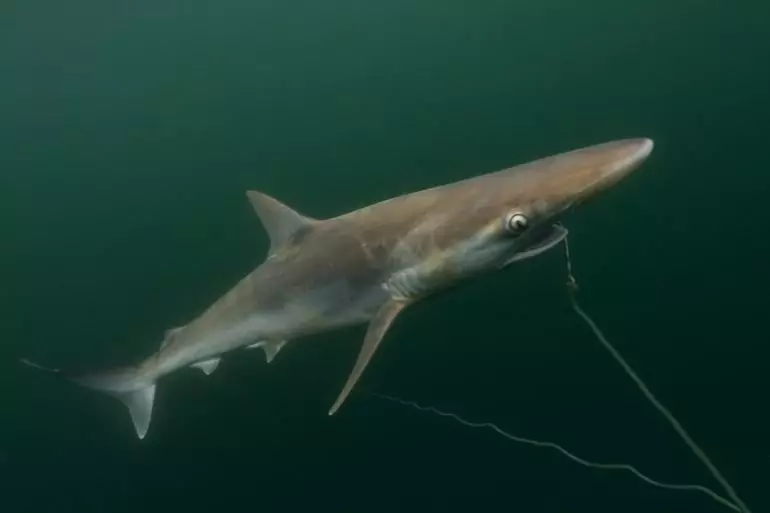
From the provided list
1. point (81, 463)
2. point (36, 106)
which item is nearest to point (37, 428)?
point (81, 463)

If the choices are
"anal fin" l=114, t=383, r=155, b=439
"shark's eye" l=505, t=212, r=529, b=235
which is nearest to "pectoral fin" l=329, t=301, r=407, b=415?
"shark's eye" l=505, t=212, r=529, b=235

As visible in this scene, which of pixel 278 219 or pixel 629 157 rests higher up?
pixel 629 157

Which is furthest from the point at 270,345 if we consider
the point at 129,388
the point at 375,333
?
the point at 129,388

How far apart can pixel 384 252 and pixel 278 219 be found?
79cm

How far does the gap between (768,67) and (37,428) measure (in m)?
18.9

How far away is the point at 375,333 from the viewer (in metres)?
3.24

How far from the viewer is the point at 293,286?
12.0 feet

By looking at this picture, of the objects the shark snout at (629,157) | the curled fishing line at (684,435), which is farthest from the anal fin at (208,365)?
the shark snout at (629,157)

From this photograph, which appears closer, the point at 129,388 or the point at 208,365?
the point at 208,365

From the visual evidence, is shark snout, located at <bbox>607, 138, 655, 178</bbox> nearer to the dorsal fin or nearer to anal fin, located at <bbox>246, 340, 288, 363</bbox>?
the dorsal fin

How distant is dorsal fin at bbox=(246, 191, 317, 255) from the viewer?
147 inches

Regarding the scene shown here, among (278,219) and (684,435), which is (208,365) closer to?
(278,219)

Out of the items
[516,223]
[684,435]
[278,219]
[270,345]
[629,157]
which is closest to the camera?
[684,435]

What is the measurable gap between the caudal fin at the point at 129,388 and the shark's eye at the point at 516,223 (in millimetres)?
2781
